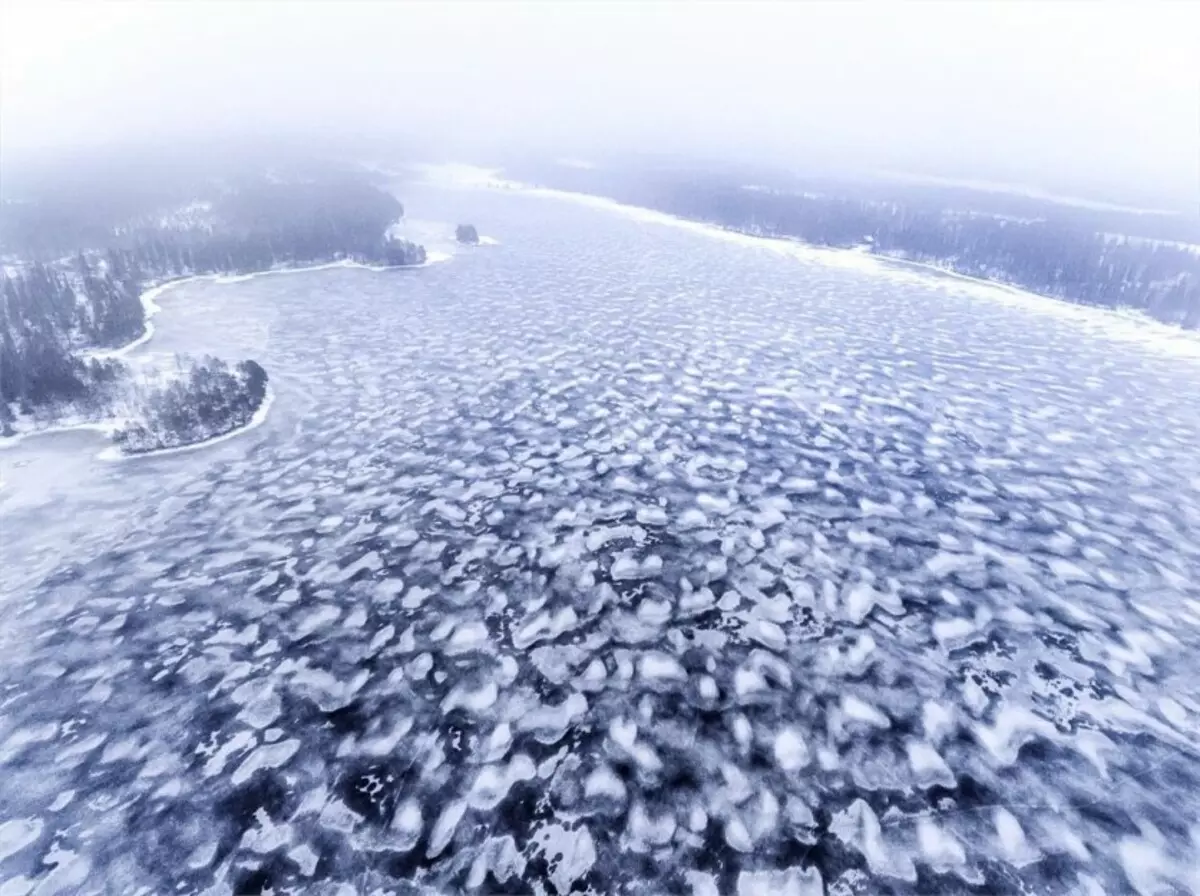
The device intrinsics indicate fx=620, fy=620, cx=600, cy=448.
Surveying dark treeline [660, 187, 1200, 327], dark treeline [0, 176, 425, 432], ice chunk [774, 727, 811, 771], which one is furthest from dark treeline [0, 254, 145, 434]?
dark treeline [660, 187, 1200, 327]

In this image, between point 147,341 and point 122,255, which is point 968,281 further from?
point 122,255

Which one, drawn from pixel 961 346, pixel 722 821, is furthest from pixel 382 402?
pixel 961 346

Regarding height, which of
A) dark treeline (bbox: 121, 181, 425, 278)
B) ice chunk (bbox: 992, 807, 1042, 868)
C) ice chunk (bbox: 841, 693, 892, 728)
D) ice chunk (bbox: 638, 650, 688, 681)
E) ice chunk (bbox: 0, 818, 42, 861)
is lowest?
ice chunk (bbox: 0, 818, 42, 861)

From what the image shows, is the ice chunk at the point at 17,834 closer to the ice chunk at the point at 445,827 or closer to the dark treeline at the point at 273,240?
the ice chunk at the point at 445,827

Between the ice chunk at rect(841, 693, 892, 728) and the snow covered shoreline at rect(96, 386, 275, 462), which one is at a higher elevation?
the ice chunk at rect(841, 693, 892, 728)

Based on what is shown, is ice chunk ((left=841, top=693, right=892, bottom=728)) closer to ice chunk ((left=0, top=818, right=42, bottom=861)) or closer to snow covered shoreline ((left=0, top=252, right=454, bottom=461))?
ice chunk ((left=0, top=818, right=42, bottom=861))

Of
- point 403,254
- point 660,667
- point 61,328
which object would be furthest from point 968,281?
point 61,328
